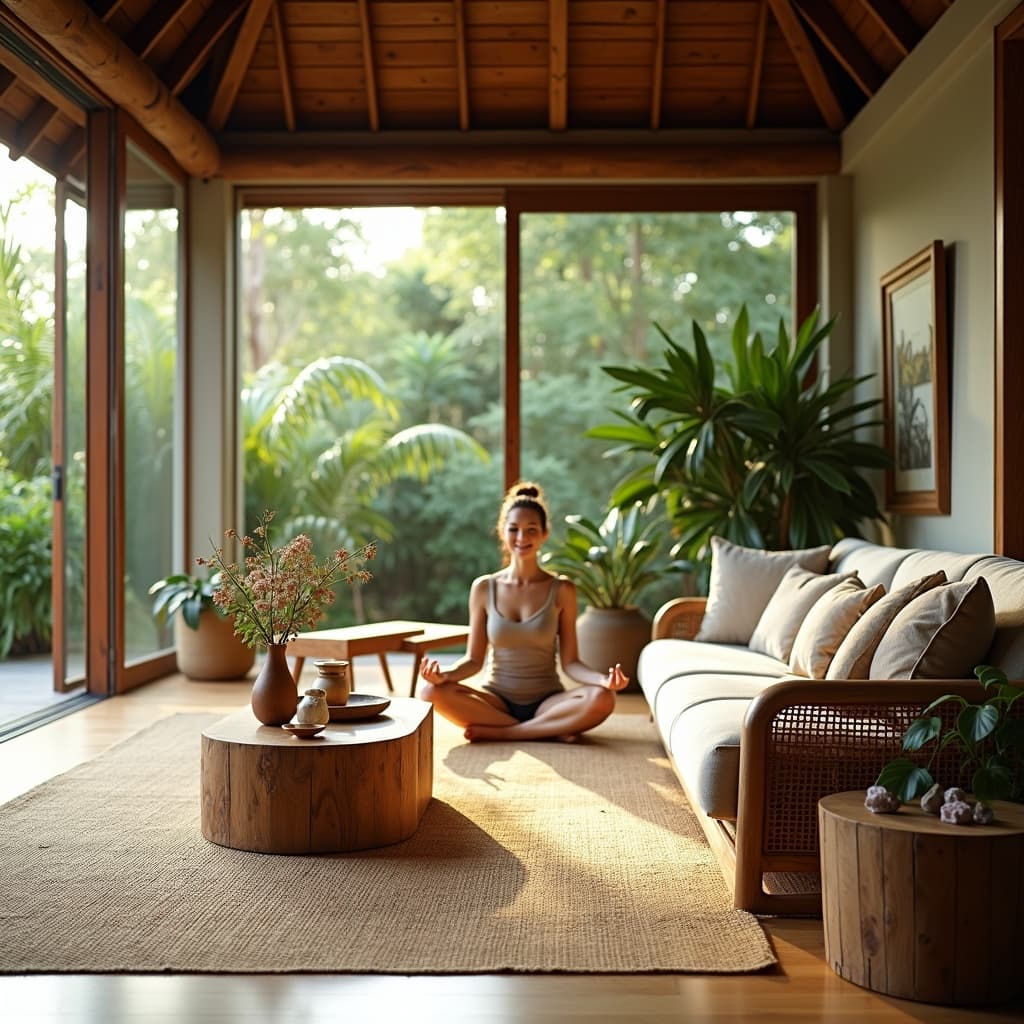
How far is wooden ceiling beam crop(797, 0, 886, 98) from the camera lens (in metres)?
6.56

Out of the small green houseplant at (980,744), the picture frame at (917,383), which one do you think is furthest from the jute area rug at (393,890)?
the picture frame at (917,383)

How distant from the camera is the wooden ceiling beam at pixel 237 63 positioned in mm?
6797

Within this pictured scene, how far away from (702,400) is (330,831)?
3.61m

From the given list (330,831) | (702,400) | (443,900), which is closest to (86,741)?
(330,831)

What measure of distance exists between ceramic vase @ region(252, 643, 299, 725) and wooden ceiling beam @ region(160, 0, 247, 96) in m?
3.94

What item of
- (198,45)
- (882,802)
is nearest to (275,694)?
(882,802)

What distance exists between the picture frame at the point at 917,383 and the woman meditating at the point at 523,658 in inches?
68.6

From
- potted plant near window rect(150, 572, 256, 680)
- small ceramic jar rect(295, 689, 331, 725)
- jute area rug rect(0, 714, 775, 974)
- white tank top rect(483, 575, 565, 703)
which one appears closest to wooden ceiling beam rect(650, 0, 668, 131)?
white tank top rect(483, 575, 565, 703)

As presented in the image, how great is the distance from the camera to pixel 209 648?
6.78 metres

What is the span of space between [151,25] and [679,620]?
149 inches

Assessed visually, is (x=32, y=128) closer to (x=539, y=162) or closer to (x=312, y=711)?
(x=539, y=162)

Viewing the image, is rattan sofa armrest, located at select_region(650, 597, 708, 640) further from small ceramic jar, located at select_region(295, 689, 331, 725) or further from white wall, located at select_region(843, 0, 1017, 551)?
small ceramic jar, located at select_region(295, 689, 331, 725)

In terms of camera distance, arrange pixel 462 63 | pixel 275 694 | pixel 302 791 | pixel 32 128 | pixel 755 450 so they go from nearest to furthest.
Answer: pixel 302 791, pixel 275 694, pixel 32 128, pixel 755 450, pixel 462 63

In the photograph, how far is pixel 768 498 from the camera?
657 cm
